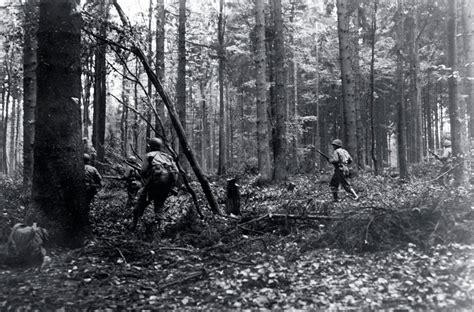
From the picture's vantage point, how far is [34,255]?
509cm

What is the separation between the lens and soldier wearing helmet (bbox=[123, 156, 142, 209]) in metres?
10.1

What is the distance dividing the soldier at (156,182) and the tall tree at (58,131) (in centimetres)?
166

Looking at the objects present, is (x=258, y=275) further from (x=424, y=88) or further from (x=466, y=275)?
(x=424, y=88)

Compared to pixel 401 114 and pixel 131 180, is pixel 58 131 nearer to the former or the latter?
pixel 131 180

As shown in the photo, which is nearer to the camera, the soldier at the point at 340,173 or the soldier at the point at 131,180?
the soldier at the point at 131,180

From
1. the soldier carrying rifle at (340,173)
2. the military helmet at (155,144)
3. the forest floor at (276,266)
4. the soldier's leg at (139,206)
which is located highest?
the military helmet at (155,144)

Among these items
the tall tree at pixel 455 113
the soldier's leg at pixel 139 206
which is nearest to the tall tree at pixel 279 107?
the tall tree at pixel 455 113

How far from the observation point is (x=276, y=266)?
5.32m

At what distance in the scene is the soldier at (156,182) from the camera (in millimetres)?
7570

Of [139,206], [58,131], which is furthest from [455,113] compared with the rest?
[58,131]

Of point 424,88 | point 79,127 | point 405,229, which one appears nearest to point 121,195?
point 79,127

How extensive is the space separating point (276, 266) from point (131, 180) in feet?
20.4

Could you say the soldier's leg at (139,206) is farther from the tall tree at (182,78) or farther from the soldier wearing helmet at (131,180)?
the tall tree at (182,78)

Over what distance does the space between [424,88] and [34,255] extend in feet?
108
